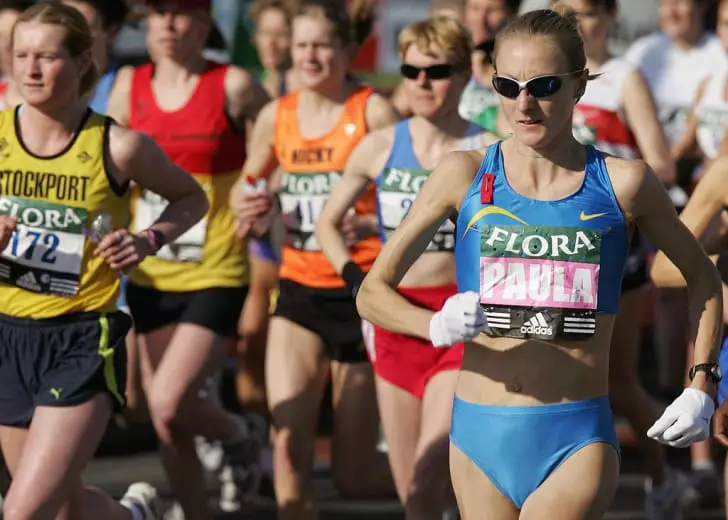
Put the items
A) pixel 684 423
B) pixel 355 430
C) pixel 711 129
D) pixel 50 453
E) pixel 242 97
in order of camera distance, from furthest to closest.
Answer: pixel 711 129, pixel 242 97, pixel 355 430, pixel 50 453, pixel 684 423

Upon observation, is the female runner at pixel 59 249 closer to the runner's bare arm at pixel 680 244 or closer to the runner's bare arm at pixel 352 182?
the runner's bare arm at pixel 352 182

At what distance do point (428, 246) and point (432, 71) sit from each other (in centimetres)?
69

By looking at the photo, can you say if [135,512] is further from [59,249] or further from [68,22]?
[68,22]

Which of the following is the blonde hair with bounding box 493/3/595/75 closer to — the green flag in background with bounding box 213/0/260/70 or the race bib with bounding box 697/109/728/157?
the race bib with bounding box 697/109/728/157

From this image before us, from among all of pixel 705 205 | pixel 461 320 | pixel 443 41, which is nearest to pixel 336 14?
pixel 443 41

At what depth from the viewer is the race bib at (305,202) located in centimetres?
723

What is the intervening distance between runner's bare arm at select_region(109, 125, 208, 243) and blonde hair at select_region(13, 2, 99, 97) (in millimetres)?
274

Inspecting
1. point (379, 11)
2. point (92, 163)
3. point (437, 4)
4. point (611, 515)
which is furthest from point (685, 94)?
point (92, 163)

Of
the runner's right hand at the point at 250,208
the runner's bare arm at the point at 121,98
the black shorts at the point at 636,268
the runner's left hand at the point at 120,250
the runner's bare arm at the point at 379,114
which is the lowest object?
the black shorts at the point at 636,268

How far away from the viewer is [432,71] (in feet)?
21.9

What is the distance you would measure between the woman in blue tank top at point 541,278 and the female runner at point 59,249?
4.38 feet

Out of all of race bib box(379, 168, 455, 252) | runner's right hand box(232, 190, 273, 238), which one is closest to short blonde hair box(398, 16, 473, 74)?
race bib box(379, 168, 455, 252)

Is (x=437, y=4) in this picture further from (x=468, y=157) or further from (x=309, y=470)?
(x=468, y=157)

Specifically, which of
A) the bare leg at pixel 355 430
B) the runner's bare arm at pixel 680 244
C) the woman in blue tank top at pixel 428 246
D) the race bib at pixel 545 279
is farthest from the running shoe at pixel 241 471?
the runner's bare arm at pixel 680 244
